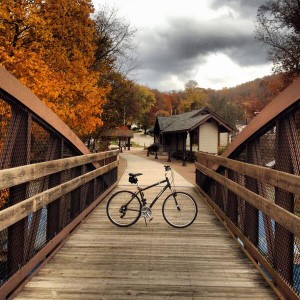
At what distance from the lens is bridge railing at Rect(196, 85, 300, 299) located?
341cm

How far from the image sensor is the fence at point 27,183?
3.41 metres

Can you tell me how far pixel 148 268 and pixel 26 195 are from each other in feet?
5.75

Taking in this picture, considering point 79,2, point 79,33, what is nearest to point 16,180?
point 79,33

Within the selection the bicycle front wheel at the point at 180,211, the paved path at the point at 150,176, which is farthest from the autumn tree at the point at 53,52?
the bicycle front wheel at the point at 180,211

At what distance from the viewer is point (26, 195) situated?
155 inches

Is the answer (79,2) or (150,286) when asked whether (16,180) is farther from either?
(79,2)

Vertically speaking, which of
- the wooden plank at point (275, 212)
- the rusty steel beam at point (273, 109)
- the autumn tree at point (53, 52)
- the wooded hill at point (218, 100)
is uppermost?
the wooded hill at point (218, 100)

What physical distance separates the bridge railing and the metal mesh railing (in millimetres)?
2563

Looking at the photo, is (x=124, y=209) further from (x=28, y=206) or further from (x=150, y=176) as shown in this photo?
(x=150, y=176)

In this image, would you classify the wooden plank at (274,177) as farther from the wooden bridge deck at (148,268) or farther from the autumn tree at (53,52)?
the autumn tree at (53,52)

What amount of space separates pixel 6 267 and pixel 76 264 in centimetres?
96

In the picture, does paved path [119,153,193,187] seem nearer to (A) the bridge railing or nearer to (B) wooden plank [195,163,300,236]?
(A) the bridge railing

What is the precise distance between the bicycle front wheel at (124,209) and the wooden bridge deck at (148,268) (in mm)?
234

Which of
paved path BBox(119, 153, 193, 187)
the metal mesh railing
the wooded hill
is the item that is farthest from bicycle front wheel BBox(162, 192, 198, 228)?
the wooded hill
